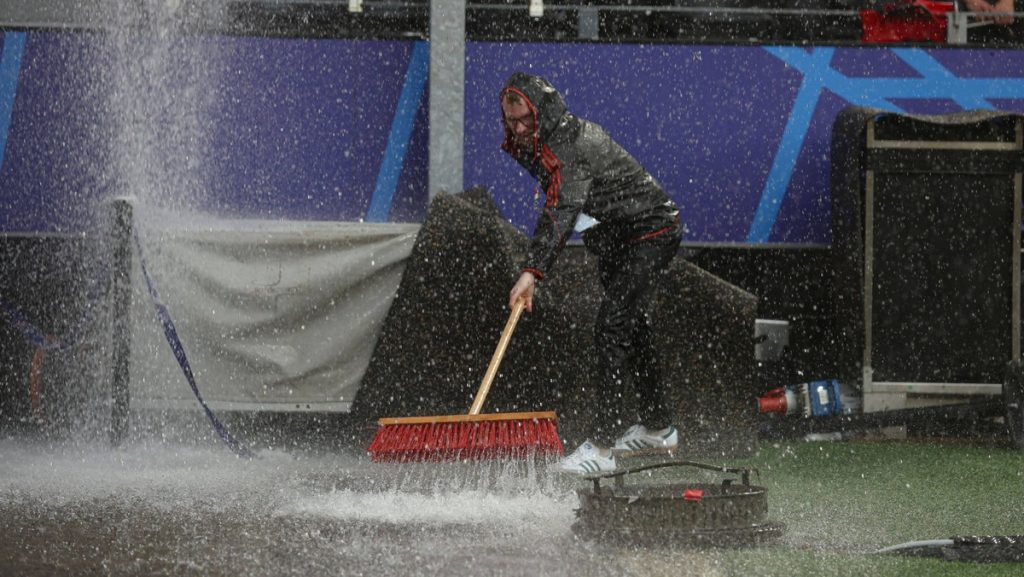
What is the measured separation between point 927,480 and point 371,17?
4.55 m

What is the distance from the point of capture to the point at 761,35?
8.88 m

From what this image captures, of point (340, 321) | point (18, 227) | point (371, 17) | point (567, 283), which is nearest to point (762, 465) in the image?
point (567, 283)

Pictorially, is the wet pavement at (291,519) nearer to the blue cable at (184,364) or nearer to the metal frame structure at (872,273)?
the blue cable at (184,364)

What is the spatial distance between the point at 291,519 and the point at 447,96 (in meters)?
3.97

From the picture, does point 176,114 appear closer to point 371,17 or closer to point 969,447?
point 371,17

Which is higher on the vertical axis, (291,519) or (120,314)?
(120,314)

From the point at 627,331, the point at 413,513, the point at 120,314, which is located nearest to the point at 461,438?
the point at 413,513

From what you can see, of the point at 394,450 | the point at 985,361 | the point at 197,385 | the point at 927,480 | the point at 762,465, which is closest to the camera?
the point at 394,450

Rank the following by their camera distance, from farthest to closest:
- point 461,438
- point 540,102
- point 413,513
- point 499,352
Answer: point 540,102
point 499,352
point 461,438
point 413,513

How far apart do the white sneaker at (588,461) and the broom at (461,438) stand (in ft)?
2.06

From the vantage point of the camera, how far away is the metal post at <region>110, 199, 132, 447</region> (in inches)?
281

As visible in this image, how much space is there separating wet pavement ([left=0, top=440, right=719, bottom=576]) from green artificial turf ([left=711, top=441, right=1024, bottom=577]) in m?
0.39

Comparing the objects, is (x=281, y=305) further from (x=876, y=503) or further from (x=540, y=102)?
(x=876, y=503)

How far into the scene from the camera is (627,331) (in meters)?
6.43
